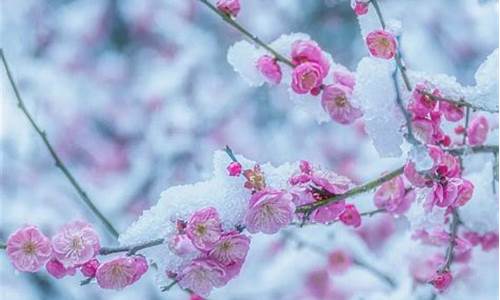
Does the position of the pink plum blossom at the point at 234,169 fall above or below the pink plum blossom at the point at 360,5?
below

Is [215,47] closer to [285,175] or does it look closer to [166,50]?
[166,50]

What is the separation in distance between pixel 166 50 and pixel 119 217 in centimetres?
141

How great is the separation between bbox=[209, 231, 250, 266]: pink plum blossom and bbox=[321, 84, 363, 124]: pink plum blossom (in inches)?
10.2

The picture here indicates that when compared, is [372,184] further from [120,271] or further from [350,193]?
[120,271]

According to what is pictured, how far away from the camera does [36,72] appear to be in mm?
3814

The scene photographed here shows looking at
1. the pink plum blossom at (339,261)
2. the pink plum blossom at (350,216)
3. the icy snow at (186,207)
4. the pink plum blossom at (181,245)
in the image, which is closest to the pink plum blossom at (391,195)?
the pink plum blossom at (350,216)

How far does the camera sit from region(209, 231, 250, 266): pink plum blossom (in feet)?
3.14

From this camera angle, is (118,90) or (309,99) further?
(118,90)

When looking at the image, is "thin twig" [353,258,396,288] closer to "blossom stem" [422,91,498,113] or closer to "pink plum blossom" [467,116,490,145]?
"pink plum blossom" [467,116,490,145]

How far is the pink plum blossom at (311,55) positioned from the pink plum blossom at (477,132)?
0.23 metres

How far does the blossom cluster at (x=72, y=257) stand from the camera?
39.0 inches

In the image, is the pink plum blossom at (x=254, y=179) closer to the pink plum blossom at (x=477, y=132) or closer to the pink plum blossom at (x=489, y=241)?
the pink plum blossom at (x=477, y=132)

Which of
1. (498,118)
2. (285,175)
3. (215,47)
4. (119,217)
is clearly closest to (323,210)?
(285,175)

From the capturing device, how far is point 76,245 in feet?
3.26
